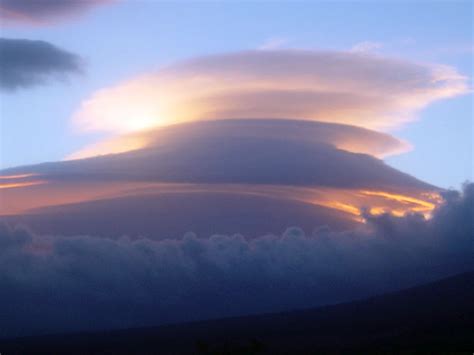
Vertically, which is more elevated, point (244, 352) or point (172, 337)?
point (172, 337)

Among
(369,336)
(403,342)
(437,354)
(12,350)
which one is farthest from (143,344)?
(437,354)

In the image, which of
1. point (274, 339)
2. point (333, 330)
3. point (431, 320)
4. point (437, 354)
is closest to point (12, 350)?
point (274, 339)

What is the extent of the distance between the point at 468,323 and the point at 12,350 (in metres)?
92.7

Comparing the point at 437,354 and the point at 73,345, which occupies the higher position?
the point at 73,345

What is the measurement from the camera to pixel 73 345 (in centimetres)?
19288

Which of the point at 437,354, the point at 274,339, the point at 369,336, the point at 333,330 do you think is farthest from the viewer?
the point at 333,330

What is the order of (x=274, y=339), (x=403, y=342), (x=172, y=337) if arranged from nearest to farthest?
(x=403, y=342), (x=274, y=339), (x=172, y=337)

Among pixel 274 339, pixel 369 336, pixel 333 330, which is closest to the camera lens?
pixel 369 336

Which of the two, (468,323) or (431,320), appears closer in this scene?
(468,323)

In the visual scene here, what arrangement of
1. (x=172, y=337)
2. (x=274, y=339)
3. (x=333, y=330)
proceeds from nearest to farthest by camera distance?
(x=274, y=339)
(x=333, y=330)
(x=172, y=337)

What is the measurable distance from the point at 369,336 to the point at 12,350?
7534 cm

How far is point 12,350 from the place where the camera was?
18038 centimetres

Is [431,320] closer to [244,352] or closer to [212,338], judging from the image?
[212,338]

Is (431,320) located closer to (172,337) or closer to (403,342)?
(403,342)
